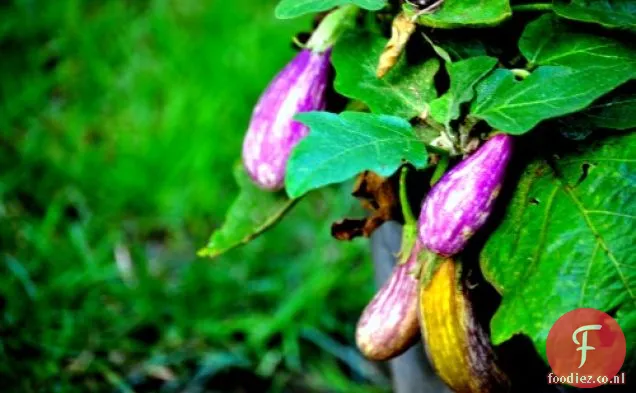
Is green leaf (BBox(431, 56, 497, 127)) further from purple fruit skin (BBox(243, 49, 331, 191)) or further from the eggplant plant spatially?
purple fruit skin (BBox(243, 49, 331, 191))

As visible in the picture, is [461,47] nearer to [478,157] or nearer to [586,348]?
[478,157]

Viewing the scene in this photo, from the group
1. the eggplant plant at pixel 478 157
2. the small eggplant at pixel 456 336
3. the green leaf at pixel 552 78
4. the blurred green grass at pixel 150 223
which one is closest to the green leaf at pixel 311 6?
the eggplant plant at pixel 478 157

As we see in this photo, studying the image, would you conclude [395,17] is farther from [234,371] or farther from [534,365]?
[234,371]

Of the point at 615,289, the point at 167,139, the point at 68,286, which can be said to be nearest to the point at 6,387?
the point at 68,286

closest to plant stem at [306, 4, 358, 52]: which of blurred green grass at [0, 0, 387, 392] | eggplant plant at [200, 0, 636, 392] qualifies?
eggplant plant at [200, 0, 636, 392]

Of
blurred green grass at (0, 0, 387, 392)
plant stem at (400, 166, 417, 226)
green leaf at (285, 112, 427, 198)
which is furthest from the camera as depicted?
blurred green grass at (0, 0, 387, 392)

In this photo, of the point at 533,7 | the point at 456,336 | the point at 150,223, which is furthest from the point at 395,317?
the point at 150,223

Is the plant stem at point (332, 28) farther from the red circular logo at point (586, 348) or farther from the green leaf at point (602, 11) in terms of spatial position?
the red circular logo at point (586, 348)
